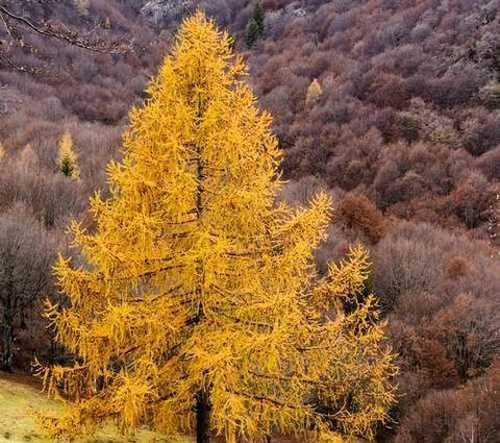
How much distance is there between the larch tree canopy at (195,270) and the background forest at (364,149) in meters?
2.17

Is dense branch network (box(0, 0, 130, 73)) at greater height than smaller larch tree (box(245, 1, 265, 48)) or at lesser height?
lesser

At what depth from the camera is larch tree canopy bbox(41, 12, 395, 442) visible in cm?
1004

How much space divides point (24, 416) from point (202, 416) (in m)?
8.11

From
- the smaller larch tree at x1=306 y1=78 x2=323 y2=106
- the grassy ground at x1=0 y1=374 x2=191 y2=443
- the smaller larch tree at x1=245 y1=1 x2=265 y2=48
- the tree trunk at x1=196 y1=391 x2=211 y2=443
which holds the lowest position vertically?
the grassy ground at x1=0 y1=374 x2=191 y2=443

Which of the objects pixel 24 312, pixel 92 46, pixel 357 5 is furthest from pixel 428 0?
pixel 92 46

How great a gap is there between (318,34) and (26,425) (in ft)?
287

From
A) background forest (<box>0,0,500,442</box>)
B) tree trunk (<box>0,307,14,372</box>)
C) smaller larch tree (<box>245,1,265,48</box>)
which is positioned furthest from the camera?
smaller larch tree (<box>245,1,265,48</box>)

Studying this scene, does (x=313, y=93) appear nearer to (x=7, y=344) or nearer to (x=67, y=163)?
(x=67, y=163)

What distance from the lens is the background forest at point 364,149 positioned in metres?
24.0

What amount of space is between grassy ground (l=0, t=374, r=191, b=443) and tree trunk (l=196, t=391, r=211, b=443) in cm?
309

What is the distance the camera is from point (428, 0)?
80812 millimetres

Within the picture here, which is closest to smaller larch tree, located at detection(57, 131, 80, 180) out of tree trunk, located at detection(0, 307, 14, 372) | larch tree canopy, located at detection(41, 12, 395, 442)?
tree trunk, located at detection(0, 307, 14, 372)

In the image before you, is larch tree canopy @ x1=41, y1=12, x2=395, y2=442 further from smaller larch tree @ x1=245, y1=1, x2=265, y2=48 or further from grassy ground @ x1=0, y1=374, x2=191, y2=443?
smaller larch tree @ x1=245, y1=1, x2=265, y2=48

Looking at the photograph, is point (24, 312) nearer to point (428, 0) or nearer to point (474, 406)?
point (474, 406)
